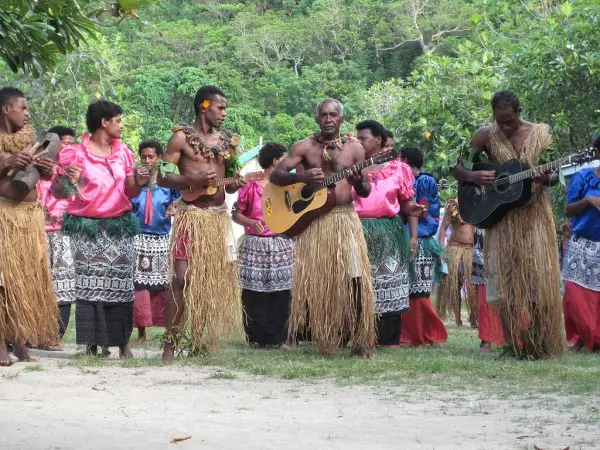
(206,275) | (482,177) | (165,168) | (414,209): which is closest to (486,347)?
(414,209)

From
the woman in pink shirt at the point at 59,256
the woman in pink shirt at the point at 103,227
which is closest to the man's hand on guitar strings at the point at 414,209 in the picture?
the woman in pink shirt at the point at 103,227

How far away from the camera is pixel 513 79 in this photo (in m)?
12.8

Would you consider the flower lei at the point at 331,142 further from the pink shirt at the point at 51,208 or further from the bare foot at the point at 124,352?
the pink shirt at the point at 51,208

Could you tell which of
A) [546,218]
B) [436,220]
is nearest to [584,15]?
[436,220]

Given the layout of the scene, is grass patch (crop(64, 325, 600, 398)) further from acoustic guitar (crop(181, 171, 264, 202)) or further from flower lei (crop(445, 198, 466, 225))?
flower lei (crop(445, 198, 466, 225))

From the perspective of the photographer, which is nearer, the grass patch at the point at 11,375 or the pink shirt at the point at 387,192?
the grass patch at the point at 11,375

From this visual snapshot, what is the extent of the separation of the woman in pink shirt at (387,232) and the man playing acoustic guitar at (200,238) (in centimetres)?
153

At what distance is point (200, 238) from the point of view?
8.23 metres

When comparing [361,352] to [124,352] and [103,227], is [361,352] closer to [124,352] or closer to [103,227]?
[124,352]

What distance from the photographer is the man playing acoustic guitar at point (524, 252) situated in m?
7.89

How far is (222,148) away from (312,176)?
0.76 metres

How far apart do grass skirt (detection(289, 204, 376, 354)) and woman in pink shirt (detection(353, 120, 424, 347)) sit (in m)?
1.13

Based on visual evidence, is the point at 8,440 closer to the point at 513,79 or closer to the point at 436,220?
the point at 436,220

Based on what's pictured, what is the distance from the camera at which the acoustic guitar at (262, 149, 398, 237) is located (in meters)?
8.23
